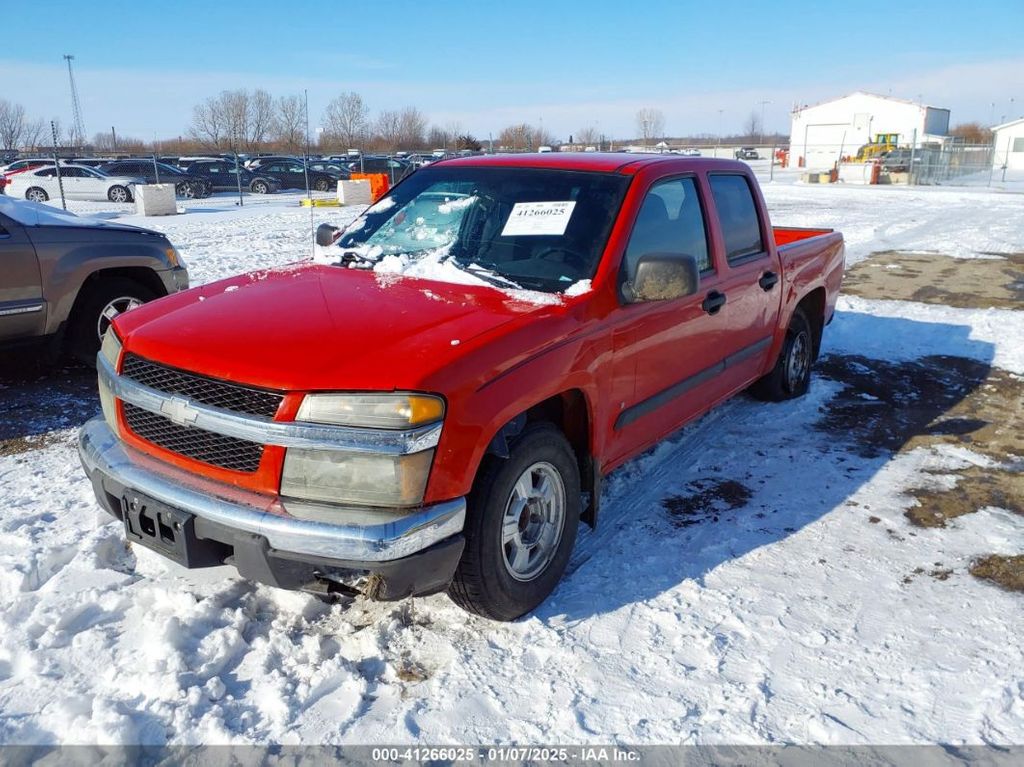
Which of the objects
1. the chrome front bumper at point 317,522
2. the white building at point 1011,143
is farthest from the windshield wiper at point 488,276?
the white building at point 1011,143

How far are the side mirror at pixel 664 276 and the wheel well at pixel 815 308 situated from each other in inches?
121

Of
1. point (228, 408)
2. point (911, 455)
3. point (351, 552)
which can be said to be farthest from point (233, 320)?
point (911, 455)

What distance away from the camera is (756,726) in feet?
8.63

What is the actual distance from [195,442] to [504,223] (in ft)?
5.89

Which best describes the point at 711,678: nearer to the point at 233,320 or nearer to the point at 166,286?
the point at 233,320

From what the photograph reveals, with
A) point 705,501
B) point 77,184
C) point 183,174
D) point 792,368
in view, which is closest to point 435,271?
point 705,501

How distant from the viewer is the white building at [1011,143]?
5060 centimetres

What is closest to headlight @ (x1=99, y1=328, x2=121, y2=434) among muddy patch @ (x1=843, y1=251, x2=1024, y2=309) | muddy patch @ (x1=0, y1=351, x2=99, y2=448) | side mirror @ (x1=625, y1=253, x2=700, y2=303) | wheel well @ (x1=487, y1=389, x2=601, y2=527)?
wheel well @ (x1=487, y1=389, x2=601, y2=527)

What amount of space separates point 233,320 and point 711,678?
227cm

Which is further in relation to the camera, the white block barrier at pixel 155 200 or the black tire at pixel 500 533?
the white block barrier at pixel 155 200

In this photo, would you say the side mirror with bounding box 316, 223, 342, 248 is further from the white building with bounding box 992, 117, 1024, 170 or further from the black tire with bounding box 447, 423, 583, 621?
the white building with bounding box 992, 117, 1024, 170

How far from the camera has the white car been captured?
2439 centimetres

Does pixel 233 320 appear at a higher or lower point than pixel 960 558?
higher

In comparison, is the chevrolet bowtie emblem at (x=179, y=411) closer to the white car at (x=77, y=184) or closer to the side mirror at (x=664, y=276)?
the side mirror at (x=664, y=276)
